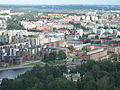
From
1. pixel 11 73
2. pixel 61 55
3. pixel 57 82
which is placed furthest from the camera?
pixel 61 55

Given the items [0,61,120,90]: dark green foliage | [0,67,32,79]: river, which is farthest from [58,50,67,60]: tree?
[0,61,120,90]: dark green foliage

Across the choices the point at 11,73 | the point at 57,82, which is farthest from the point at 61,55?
the point at 57,82

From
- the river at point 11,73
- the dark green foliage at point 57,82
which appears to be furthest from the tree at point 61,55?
the dark green foliage at point 57,82

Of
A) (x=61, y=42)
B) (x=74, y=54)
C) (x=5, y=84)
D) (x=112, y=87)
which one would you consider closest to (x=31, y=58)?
(x=74, y=54)

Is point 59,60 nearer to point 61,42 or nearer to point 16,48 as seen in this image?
point 16,48

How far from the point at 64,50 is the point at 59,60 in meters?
1.44

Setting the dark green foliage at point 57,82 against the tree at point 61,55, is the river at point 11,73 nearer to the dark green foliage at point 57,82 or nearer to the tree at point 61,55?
the dark green foliage at point 57,82

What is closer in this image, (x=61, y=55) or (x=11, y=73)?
(x=11, y=73)

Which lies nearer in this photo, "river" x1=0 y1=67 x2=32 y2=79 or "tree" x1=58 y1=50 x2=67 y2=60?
"river" x1=0 y1=67 x2=32 y2=79

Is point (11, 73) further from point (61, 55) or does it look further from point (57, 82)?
point (57, 82)

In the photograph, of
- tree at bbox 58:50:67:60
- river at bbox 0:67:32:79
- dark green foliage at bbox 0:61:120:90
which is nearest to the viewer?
dark green foliage at bbox 0:61:120:90

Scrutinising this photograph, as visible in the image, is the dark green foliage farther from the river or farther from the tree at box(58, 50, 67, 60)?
the tree at box(58, 50, 67, 60)

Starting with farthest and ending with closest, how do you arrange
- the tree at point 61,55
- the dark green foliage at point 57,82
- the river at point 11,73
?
the tree at point 61,55 → the river at point 11,73 → the dark green foliage at point 57,82

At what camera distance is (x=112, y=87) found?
23.5ft
